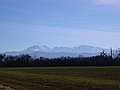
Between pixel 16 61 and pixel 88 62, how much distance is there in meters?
30.5

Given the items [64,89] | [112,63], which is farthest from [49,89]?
[112,63]

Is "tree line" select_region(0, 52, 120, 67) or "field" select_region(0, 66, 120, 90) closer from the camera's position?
"field" select_region(0, 66, 120, 90)

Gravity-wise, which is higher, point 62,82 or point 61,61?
point 61,61

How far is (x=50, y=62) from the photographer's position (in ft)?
428

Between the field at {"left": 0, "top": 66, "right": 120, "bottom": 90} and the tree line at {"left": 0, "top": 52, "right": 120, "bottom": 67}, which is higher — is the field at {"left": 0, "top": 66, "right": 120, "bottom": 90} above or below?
below

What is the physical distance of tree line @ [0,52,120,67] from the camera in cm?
12381

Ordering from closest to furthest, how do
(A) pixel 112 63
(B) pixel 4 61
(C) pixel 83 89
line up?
(C) pixel 83 89
(A) pixel 112 63
(B) pixel 4 61

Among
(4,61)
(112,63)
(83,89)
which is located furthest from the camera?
(4,61)

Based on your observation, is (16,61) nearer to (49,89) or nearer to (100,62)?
(100,62)

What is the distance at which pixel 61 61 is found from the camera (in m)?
131

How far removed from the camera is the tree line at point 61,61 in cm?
12381

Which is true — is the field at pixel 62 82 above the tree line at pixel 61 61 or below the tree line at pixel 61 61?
below

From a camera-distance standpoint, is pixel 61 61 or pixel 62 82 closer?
pixel 62 82

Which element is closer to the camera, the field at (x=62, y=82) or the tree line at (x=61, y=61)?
the field at (x=62, y=82)
